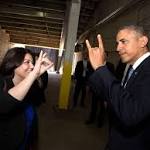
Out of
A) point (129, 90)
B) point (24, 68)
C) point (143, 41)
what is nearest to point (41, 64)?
point (24, 68)

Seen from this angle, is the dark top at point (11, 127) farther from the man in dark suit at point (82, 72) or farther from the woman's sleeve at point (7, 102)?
the man in dark suit at point (82, 72)

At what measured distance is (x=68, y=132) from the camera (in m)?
6.58

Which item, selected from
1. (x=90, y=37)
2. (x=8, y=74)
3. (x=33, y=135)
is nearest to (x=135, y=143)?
(x=33, y=135)

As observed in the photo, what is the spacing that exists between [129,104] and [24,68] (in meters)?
0.77

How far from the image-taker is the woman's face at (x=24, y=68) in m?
2.16

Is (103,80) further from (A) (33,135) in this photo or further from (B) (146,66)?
(A) (33,135)

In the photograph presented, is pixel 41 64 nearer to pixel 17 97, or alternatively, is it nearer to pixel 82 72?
pixel 17 97

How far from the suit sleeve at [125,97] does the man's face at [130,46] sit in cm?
26

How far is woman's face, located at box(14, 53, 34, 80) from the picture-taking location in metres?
2.16

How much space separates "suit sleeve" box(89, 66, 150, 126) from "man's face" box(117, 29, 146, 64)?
0.26m

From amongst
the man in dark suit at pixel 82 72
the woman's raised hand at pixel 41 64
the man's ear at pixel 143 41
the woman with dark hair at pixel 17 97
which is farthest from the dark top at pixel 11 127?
the man in dark suit at pixel 82 72

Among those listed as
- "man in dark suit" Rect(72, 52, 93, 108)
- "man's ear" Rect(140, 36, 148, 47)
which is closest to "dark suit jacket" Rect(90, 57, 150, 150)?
"man's ear" Rect(140, 36, 148, 47)

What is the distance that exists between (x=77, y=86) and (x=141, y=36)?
6.85 meters

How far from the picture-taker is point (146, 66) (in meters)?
2.00
